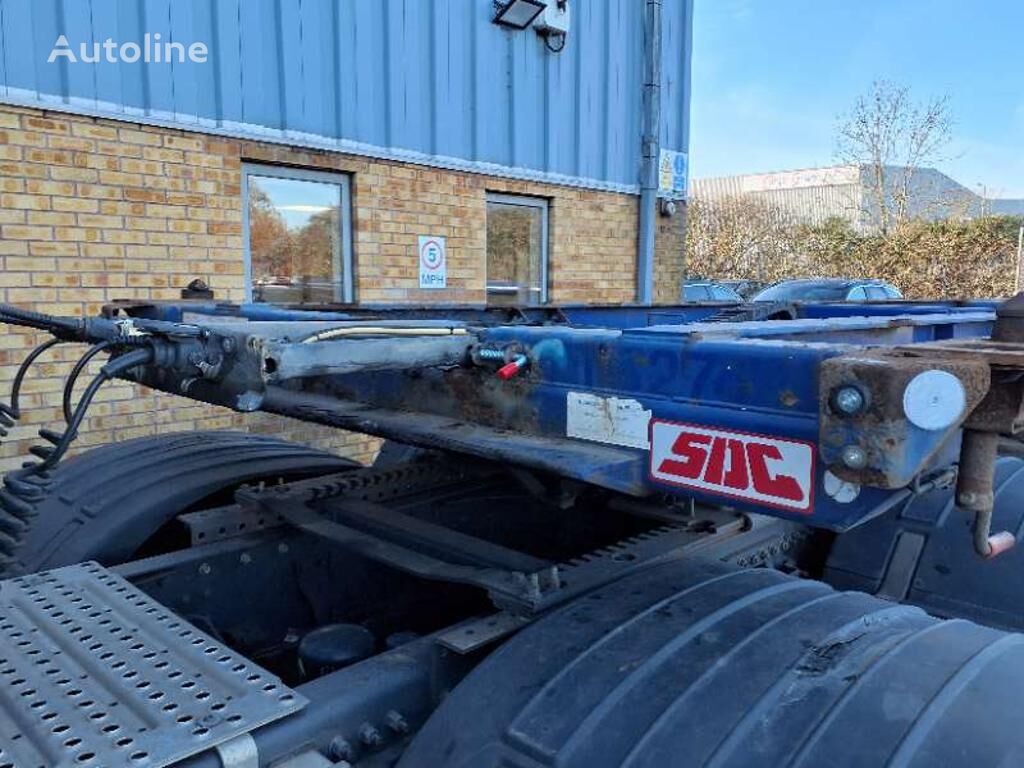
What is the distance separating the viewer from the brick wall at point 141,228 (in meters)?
5.21

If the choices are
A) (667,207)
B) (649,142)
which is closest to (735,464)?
(649,142)

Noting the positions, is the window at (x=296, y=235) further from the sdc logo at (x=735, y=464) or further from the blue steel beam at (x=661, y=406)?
the sdc logo at (x=735, y=464)

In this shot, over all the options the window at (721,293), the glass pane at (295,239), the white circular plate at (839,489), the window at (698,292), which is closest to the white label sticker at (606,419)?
the white circular plate at (839,489)

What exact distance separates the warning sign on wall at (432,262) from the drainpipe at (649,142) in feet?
8.38

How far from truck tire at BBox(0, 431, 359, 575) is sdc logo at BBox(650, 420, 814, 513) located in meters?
1.56

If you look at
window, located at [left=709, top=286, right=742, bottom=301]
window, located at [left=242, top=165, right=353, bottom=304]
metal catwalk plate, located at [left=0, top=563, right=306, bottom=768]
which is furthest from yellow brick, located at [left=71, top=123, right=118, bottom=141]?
window, located at [left=709, top=286, right=742, bottom=301]

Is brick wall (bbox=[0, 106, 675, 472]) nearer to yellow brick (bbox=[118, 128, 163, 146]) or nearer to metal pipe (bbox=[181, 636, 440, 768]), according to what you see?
yellow brick (bbox=[118, 128, 163, 146])

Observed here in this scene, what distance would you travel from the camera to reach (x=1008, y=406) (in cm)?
121

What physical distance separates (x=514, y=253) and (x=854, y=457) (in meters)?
7.36

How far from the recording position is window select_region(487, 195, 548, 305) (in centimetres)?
814

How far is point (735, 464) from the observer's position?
1.34 metres

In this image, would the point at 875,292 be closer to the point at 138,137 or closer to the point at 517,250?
the point at 517,250

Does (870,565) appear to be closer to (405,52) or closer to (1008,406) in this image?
(1008,406)

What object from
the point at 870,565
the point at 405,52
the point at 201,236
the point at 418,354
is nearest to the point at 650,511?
the point at 870,565
